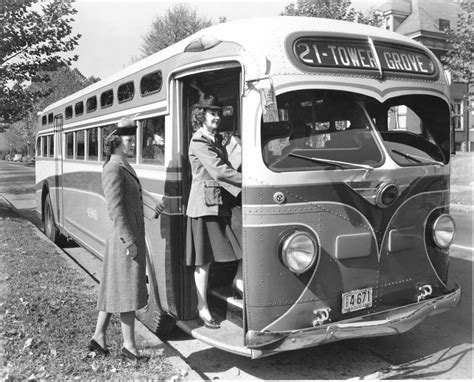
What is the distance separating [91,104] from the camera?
7.25 metres

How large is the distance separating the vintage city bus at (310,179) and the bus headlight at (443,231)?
15mm

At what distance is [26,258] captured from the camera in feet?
26.8

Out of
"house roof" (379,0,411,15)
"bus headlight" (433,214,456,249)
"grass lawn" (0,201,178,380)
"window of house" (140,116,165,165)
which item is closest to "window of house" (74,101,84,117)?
"grass lawn" (0,201,178,380)

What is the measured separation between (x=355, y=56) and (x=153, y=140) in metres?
2.14

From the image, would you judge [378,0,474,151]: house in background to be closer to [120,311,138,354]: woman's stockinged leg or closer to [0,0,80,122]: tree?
[0,0,80,122]: tree

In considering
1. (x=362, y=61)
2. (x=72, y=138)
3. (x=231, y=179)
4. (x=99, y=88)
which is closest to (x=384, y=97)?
(x=362, y=61)

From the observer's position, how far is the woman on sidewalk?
3.99 meters

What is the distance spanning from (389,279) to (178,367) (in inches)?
75.0

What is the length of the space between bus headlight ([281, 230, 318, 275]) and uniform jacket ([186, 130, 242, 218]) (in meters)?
0.65

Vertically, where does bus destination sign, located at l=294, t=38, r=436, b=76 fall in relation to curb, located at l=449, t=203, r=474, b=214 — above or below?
above

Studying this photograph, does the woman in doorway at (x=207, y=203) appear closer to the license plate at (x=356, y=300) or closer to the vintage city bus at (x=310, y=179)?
the vintage city bus at (x=310, y=179)

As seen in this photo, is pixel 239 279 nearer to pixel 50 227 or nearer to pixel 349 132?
pixel 349 132

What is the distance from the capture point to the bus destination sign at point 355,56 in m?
3.76

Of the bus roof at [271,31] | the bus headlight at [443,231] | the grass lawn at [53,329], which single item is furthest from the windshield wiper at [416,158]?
the grass lawn at [53,329]
